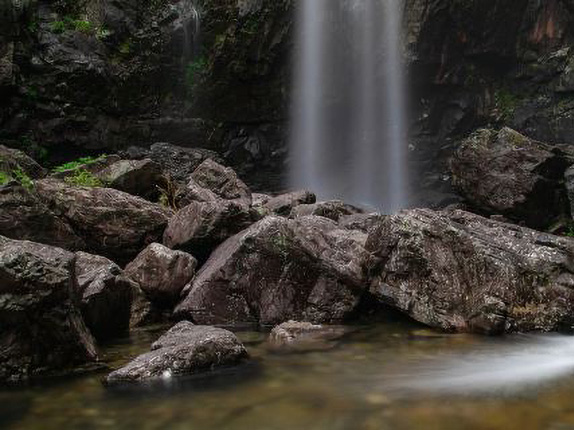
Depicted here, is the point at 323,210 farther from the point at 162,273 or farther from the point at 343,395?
the point at 343,395

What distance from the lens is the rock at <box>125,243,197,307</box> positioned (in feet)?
23.3

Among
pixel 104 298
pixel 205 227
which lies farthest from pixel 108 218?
pixel 104 298

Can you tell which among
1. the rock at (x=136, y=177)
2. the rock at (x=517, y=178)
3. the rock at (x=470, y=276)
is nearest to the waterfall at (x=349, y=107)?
the rock at (x=517, y=178)

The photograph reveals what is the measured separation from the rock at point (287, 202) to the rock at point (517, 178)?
3.75 meters

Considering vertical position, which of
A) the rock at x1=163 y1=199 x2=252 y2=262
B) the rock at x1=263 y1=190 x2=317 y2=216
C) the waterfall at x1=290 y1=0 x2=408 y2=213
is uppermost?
the waterfall at x1=290 y1=0 x2=408 y2=213

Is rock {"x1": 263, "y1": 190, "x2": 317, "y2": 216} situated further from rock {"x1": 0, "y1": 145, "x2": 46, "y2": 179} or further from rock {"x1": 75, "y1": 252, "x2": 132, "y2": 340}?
rock {"x1": 75, "y1": 252, "x2": 132, "y2": 340}

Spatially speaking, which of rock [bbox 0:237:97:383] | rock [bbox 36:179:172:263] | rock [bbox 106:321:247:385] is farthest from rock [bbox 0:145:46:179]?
rock [bbox 106:321:247:385]

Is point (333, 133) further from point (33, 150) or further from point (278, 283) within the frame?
point (278, 283)

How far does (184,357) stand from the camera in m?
4.44

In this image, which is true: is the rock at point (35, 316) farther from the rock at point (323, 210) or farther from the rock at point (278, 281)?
the rock at point (323, 210)

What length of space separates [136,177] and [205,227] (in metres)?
3.86

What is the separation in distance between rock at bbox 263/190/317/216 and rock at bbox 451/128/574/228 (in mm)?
3749

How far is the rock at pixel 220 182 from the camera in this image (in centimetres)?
1223

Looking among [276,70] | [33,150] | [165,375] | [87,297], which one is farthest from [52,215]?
[276,70]
